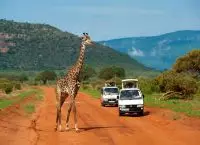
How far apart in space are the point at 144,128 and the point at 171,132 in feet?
6.97

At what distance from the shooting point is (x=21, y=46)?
16862 centimetres

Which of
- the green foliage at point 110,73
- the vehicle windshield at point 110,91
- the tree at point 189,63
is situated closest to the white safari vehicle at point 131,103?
the vehicle windshield at point 110,91

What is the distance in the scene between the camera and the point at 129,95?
1256 inches

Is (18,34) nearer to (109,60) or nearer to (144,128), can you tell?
(109,60)

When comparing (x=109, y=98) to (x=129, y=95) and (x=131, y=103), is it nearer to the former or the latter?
(x=129, y=95)

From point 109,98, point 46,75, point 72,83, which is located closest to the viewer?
point 72,83

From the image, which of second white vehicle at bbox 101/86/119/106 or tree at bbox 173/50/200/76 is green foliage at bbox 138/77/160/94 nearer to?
second white vehicle at bbox 101/86/119/106

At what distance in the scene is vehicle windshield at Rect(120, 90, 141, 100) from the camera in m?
31.6

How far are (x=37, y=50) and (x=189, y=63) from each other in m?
93.4

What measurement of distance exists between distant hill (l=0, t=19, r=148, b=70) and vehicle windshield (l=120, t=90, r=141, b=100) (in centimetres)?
12841

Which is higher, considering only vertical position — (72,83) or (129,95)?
(72,83)

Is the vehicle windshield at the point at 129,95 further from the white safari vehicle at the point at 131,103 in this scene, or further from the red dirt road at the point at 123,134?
the red dirt road at the point at 123,134

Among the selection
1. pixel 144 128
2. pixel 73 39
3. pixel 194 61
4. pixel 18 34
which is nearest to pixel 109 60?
pixel 73 39

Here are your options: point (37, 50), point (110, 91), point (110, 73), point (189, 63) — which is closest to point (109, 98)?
point (110, 91)
